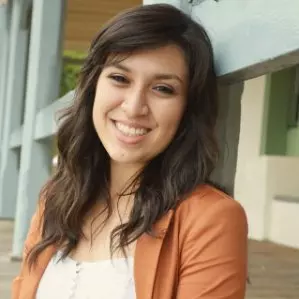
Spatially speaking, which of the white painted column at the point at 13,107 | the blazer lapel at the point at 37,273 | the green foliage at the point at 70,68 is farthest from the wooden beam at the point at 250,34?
the green foliage at the point at 70,68

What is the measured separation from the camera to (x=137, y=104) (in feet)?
3.74

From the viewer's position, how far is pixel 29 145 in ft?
11.2

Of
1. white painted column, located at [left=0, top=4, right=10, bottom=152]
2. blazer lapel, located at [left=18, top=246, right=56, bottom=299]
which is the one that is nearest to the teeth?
blazer lapel, located at [left=18, top=246, right=56, bottom=299]

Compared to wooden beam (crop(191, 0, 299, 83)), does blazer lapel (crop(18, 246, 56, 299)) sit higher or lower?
lower

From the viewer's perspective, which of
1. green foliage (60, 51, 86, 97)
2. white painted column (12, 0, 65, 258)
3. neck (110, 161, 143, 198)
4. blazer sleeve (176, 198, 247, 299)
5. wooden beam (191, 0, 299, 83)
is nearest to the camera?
wooden beam (191, 0, 299, 83)

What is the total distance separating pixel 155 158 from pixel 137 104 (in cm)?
16

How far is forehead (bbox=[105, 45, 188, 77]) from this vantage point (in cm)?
114

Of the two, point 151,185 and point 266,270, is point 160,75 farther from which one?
point 266,270

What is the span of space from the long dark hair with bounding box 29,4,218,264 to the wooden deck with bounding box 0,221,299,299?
132 cm

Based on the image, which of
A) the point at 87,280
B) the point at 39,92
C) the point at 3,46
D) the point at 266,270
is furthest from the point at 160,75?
the point at 3,46

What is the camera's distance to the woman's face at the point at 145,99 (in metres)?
1.15

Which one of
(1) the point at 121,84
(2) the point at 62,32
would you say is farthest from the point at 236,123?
(2) the point at 62,32

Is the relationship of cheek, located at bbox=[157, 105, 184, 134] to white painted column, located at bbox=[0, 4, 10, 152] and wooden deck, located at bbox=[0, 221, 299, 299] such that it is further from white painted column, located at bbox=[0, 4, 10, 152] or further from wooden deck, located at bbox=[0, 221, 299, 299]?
white painted column, located at bbox=[0, 4, 10, 152]

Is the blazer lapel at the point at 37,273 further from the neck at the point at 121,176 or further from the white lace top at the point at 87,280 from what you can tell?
the neck at the point at 121,176
